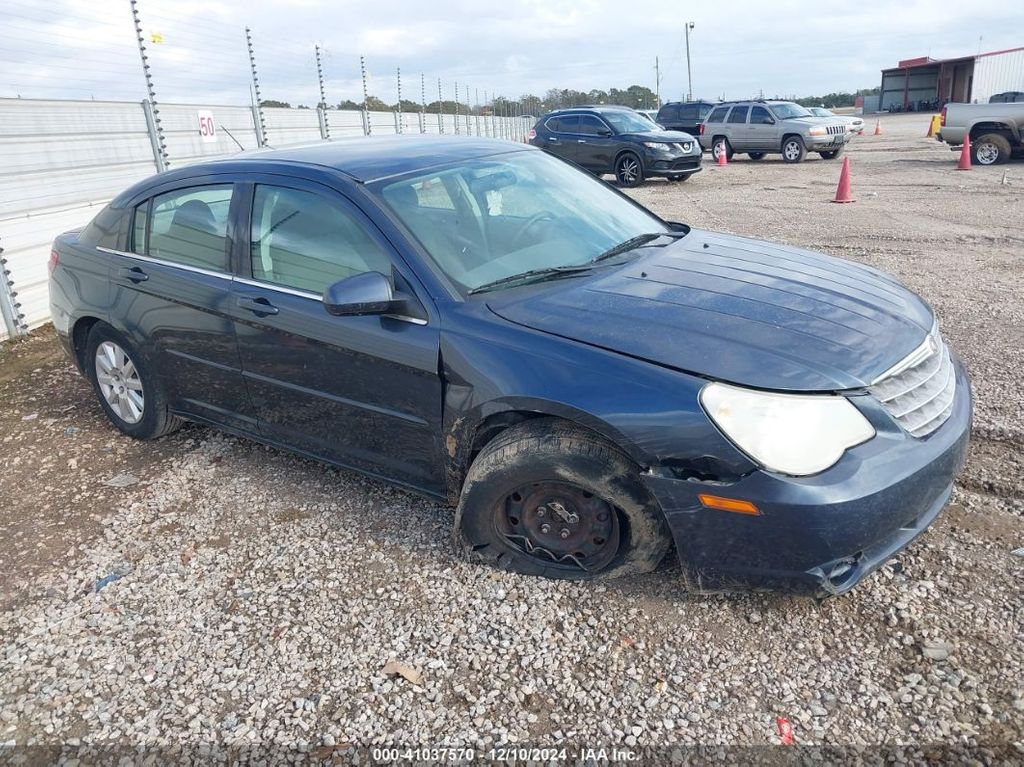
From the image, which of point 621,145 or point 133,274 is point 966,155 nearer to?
point 621,145

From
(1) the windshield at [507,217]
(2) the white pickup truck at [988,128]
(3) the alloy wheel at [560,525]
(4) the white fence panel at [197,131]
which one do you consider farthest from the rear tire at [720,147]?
(3) the alloy wheel at [560,525]

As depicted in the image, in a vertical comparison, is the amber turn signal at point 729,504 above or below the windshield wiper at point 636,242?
below

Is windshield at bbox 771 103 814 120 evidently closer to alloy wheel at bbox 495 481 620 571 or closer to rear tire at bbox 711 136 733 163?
rear tire at bbox 711 136 733 163

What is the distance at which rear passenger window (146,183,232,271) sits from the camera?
139 inches

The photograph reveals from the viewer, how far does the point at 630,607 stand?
2.67 meters

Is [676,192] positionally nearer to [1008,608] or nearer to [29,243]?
[29,243]

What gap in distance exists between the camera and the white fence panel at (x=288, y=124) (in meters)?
13.4

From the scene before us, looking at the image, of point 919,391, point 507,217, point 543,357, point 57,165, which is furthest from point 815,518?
point 57,165

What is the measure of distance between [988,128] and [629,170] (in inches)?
330

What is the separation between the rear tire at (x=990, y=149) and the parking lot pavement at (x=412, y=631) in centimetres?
1604

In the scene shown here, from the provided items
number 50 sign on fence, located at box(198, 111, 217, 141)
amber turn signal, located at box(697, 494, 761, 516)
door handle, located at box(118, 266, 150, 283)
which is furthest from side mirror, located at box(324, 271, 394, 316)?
number 50 sign on fence, located at box(198, 111, 217, 141)

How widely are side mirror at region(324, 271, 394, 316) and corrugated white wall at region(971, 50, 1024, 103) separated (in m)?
29.9

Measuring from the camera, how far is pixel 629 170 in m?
15.9

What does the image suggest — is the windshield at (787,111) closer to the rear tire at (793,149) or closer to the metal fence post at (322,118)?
the rear tire at (793,149)
